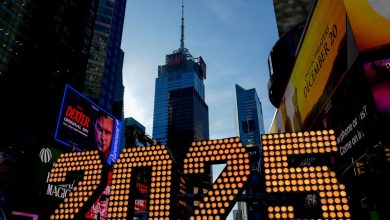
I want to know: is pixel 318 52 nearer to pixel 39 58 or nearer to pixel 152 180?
pixel 152 180

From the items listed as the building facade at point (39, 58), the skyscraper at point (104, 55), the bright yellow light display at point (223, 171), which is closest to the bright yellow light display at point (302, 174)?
the bright yellow light display at point (223, 171)

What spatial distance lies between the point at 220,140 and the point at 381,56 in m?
8.95

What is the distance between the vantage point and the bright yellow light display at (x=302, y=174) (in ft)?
27.8

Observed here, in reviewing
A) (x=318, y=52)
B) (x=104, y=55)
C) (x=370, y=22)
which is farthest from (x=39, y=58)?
(x=370, y=22)

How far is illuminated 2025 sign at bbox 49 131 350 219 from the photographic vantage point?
350 inches

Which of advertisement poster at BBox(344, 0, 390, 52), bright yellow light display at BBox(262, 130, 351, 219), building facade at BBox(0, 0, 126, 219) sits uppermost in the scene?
building facade at BBox(0, 0, 126, 219)

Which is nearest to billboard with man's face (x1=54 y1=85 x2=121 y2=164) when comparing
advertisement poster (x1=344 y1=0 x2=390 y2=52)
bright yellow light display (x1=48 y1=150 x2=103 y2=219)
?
bright yellow light display (x1=48 y1=150 x2=103 y2=219)

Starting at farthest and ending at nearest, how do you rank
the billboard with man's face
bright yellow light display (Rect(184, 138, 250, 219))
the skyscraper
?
the skyscraper → the billboard with man's face → bright yellow light display (Rect(184, 138, 250, 219))

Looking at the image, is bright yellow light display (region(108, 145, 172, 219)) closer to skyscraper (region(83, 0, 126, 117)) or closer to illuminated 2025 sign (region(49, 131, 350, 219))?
illuminated 2025 sign (region(49, 131, 350, 219))

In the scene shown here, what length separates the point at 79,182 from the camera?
12016 mm

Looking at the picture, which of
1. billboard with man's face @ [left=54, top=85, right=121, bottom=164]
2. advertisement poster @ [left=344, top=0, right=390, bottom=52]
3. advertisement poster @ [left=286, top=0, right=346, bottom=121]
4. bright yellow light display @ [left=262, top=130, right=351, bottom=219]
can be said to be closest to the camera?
bright yellow light display @ [left=262, top=130, right=351, bottom=219]

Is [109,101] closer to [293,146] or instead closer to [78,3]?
[78,3]

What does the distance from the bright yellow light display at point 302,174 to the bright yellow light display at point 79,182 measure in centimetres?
700

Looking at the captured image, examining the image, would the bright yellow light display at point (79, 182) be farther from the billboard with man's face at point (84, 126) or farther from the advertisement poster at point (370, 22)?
the billboard with man's face at point (84, 126)
